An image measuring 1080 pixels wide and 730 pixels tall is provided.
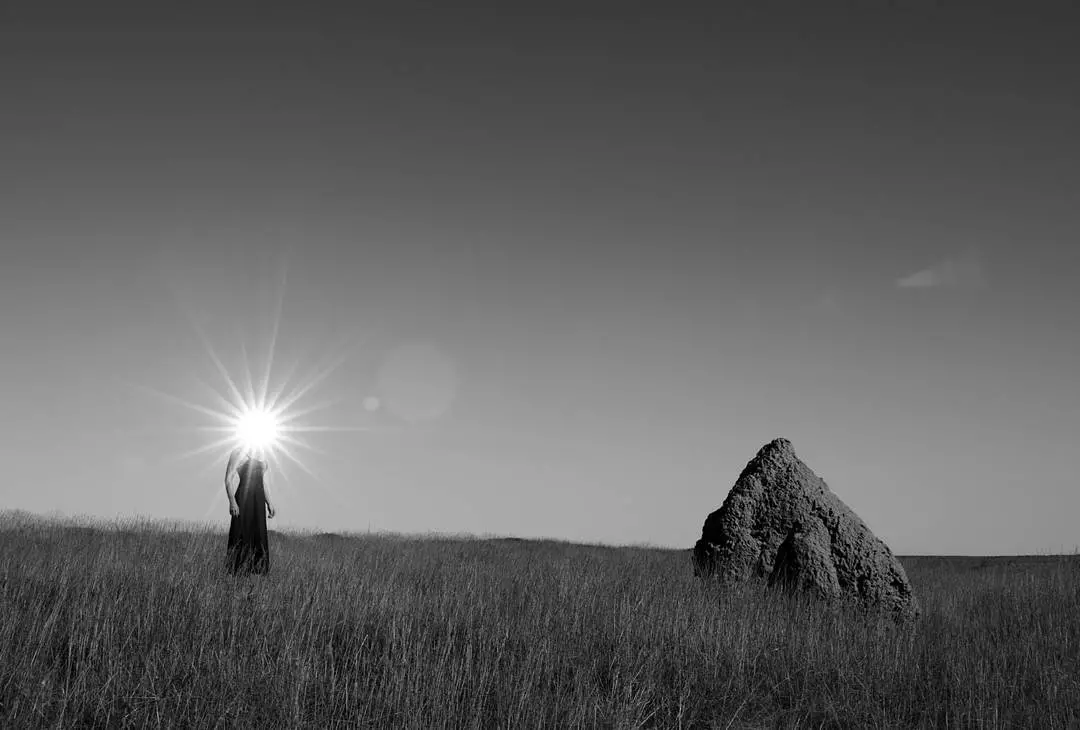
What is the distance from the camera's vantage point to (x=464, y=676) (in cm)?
457

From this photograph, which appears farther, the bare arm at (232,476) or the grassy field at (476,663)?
the bare arm at (232,476)

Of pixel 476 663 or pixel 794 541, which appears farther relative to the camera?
pixel 794 541

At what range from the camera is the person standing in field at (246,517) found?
Answer: 8969 mm

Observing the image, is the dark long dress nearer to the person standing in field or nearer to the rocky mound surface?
the person standing in field

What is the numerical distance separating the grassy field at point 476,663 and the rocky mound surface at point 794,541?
65 centimetres

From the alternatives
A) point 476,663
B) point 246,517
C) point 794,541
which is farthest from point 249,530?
point 794,541

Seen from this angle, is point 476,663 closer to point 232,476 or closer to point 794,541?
point 232,476

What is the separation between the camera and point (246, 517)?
906 centimetres

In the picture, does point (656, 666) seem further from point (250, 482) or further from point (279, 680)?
point (250, 482)

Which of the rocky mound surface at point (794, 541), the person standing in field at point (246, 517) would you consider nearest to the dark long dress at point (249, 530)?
the person standing in field at point (246, 517)

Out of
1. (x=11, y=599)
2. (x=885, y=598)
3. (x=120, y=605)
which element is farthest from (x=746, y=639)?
(x=11, y=599)

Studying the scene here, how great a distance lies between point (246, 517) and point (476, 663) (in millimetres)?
5087


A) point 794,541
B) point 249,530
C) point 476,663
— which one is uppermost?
point 794,541

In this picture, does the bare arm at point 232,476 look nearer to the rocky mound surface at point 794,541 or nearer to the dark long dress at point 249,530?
the dark long dress at point 249,530
